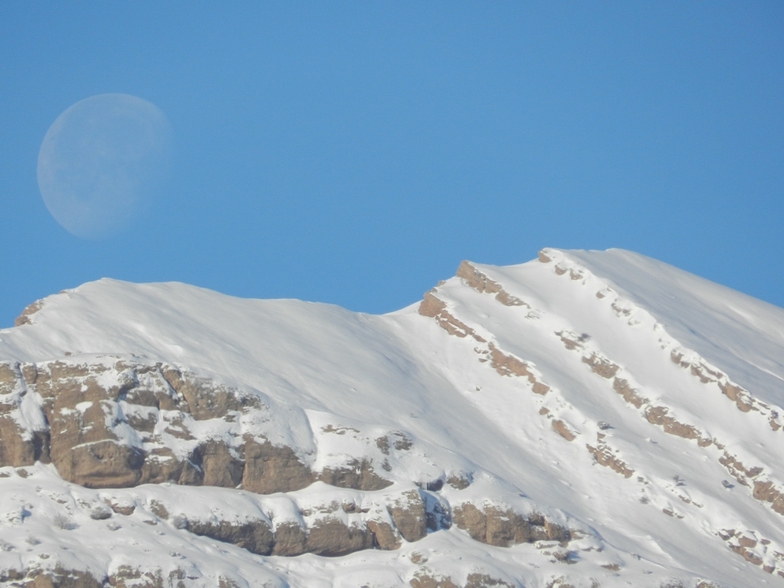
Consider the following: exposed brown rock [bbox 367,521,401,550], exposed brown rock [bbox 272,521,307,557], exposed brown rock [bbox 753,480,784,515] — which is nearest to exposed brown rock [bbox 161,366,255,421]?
exposed brown rock [bbox 272,521,307,557]

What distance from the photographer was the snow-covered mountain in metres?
44.5

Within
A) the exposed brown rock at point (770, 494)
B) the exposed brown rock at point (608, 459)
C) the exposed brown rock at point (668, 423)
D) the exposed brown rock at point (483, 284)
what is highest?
the exposed brown rock at point (483, 284)

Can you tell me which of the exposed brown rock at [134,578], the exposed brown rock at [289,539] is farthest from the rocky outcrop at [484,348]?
the exposed brown rock at [134,578]

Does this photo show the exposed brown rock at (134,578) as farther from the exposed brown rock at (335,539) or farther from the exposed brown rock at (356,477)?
the exposed brown rock at (356,477)

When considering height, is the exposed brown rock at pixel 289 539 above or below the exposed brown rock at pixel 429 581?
above

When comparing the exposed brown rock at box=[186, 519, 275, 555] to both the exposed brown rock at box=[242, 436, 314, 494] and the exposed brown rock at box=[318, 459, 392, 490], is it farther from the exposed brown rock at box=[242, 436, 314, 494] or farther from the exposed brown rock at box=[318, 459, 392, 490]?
the exposed brown rock at box=[318, 459, 392, 490]

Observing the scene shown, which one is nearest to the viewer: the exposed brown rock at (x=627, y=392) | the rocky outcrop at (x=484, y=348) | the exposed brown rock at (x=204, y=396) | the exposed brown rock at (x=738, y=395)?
the exposed brown rock at (x=204, y=396)

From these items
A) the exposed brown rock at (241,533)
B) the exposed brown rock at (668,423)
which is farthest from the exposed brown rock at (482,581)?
the exposed brown rock at (668,423)

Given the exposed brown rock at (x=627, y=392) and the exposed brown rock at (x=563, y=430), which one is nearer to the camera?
the exposed brown rock at (x=563, y=430)

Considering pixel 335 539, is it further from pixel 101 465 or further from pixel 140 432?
pixel 101 465

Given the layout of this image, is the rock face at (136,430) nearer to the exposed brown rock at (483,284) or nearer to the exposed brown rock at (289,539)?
the exposed brown rock at (289,539)

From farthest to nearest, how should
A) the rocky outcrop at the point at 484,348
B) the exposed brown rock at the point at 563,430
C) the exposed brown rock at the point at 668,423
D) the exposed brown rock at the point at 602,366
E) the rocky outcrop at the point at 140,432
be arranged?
the exposed brown rock at the point at 602,366 < the rocky outcrop at the point at 484,348 < the exposed brown rock at the point at 668,423 < the exposed brown rock at the point at 563,430 < the rocky outcrop at the point at 140,432

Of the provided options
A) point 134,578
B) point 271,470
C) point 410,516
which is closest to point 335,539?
point 410,516

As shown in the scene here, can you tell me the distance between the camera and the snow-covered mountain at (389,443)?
146ft
